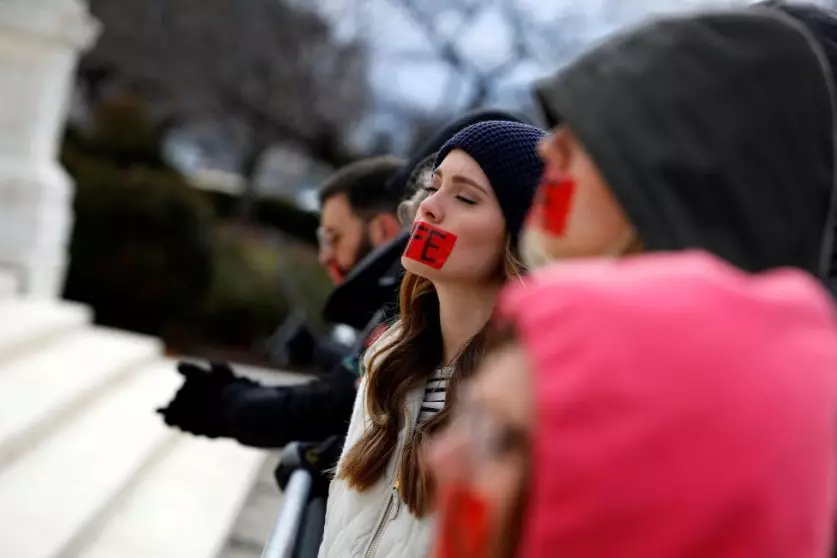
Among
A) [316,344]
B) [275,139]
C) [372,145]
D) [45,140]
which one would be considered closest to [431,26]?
[372,145]

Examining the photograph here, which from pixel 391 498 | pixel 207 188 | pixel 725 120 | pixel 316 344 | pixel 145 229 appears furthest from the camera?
pixel 207 188

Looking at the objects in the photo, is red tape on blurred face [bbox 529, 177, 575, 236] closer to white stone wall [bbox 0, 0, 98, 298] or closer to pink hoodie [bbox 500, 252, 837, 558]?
pink hoodie [bbox 500, 252, 837, 558]

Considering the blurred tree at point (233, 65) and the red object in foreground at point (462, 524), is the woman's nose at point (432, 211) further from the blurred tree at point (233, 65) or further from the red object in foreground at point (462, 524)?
the blurred tree at point (233, 65)

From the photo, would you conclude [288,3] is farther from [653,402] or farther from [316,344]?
[653,402]

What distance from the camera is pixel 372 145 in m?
15.3

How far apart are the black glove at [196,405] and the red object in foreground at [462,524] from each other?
3.99 feet

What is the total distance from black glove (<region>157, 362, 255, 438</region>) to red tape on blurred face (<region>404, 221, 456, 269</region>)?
2.56 feet

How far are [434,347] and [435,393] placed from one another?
10 cm

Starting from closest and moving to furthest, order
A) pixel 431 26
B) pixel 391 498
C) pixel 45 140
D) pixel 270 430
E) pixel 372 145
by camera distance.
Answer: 1. pixel 391 498
2. pixel 270 430
3. pixel 45 140
4. pixel 431 26
5. pixel 372 145

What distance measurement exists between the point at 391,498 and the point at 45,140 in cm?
536

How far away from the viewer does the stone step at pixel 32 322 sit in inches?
166

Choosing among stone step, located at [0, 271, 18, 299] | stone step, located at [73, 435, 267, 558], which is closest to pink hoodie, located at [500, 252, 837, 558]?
stone step, located at [73, 435, 267, 558]

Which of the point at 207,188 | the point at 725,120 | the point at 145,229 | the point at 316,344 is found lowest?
the point at 207,188

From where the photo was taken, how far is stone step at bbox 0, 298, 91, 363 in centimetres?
421
